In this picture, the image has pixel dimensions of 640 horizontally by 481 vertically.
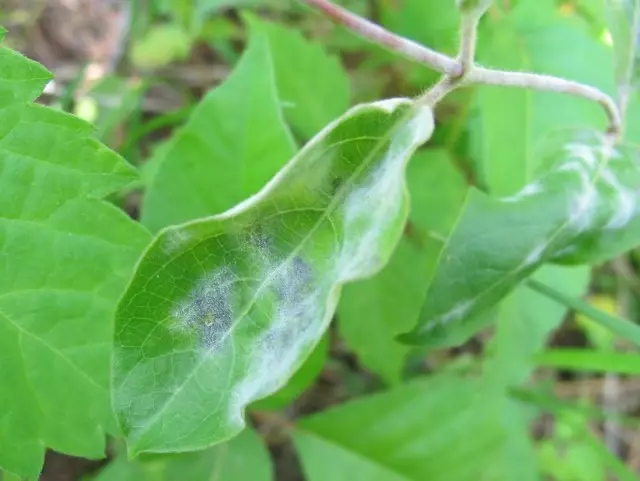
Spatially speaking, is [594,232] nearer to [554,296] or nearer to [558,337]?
[554,296]

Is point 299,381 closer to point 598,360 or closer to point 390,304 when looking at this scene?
point 390,304

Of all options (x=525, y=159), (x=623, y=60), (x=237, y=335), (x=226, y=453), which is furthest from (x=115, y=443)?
(x=623, y=60)

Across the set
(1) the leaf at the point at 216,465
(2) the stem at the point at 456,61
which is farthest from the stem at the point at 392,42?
(1) the leaf at the point at 216,465

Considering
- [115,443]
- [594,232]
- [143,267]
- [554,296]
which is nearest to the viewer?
[143,267]

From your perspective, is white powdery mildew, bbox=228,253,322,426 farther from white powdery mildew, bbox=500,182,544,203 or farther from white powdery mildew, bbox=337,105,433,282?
white powdery mildew, bbox=500,182,544,203

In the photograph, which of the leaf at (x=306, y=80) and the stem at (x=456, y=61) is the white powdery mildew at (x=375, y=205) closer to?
the stem at (x=456, y=61)
